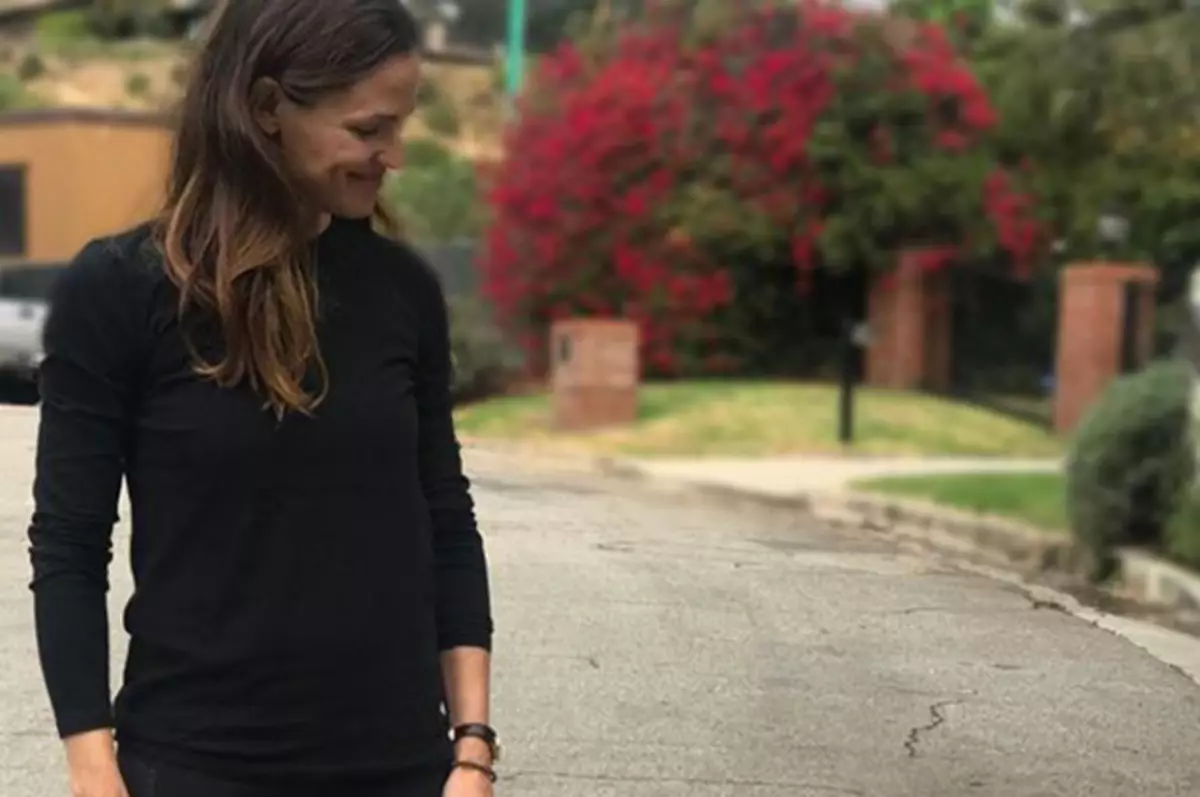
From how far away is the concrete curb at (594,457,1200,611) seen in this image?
8.57m

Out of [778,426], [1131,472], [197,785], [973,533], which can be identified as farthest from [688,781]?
[778,426]

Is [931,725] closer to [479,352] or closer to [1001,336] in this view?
[479,352]

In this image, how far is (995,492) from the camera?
11500 mm

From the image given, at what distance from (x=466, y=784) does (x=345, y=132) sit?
737 millimetres

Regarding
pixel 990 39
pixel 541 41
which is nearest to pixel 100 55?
pixel 541 41

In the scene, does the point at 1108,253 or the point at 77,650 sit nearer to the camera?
the point at 77,650

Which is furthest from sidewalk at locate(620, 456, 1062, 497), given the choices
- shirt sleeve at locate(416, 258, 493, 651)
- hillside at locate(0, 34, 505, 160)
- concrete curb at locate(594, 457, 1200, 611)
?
hillside at locate(0, 34, 505, 160)

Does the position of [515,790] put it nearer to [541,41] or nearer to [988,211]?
[988,211]

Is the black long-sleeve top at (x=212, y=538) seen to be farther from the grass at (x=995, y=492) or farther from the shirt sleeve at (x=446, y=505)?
the grass at (x=995, y=492)

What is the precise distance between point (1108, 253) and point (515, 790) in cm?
1659

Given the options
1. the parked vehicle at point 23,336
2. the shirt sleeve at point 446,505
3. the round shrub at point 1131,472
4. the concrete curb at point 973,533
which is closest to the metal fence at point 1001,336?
the concrete curb at point 973,533

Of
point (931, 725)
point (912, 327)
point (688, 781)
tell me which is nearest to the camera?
point (688, 781)

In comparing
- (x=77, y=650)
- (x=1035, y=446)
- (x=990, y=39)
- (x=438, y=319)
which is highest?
(x=990, y=39)

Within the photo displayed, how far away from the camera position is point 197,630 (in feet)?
6.66
